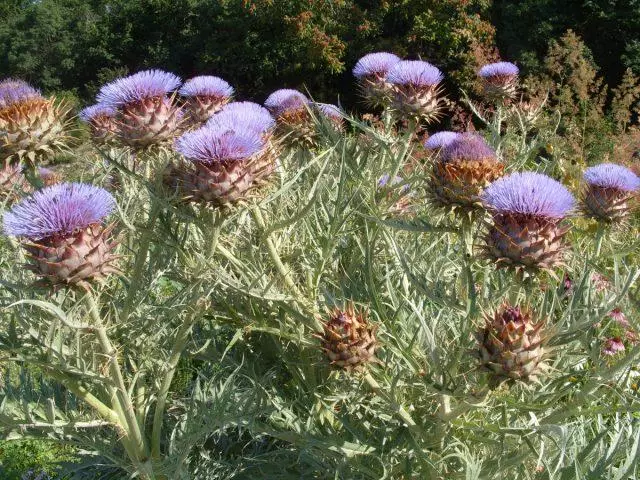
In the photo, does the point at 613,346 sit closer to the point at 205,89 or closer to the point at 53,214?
the point at 205,89

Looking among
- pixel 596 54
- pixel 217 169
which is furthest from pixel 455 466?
pixel 596 54

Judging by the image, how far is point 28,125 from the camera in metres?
1.77

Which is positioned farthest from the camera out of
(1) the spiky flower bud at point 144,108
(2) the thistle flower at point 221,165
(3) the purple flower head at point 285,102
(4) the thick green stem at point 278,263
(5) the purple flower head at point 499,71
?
(5) the purple flower head at point 499,71

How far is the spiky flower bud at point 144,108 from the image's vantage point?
1.79m

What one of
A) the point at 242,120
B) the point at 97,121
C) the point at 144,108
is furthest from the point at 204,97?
the point at 242,120

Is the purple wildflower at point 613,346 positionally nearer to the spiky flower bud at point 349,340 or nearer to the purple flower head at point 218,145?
the spiky flower bud at point 349,340

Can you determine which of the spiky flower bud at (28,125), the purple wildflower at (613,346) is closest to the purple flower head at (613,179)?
the purple wildflower at (613,346)

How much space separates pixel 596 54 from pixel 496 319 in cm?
940

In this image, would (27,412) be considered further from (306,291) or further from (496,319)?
(496,319)

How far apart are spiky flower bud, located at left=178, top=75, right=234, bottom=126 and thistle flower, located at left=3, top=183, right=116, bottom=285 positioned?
0.82 meters

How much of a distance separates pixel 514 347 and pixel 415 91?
46.2 inches

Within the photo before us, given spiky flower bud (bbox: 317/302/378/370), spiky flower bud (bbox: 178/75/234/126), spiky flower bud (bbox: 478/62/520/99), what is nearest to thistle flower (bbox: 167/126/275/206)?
spiky flower bud (bbox: 317/302/378/370)

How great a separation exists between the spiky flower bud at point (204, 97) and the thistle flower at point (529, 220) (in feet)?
3.64

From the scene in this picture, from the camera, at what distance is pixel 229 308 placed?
68.9 inches
